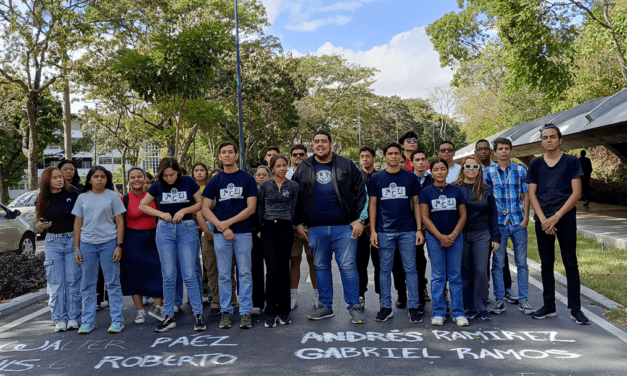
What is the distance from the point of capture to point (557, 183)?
5656 millimetres

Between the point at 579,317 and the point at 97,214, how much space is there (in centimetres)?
521

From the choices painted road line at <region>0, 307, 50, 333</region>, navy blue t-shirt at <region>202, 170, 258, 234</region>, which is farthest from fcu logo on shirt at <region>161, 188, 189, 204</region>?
painted road line at <region>0, 307, 50, 333</region>

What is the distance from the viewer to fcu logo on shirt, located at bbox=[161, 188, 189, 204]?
5.79m

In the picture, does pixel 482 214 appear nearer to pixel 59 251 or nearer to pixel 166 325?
pixel 166 325

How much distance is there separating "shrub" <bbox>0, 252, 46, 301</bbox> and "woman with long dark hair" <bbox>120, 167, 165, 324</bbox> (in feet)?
7.98

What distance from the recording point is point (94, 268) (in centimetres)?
584

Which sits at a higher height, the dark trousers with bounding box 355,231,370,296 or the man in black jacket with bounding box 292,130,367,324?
the man in black jacket with bounding box 292,130,367,324

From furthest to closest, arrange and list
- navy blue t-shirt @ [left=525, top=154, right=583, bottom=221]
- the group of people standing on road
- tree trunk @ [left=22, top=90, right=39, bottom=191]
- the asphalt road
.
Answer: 1. tree trunk @ [left=22, top=90, right=39, bottom=191]
2. the group of people standing on road
3. navy blue t-shirt @ [left=525, top=154, right=583, bottom=221]
4. the asphalt road

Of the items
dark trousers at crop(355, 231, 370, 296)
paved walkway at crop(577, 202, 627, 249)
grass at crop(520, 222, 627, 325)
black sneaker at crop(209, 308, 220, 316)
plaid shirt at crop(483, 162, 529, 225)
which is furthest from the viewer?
paved walkway at crop(577, 202, 627, 249)

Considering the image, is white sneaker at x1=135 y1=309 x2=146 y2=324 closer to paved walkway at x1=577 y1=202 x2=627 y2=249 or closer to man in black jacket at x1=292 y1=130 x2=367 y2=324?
man in black jacket at x1=292 y1=130 x2=367 y2=324

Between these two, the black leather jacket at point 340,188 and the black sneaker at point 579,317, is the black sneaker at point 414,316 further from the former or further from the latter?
the black sneaker at point 579,317

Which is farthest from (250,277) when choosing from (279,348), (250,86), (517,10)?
(250,86)

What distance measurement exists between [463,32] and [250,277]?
29.0 metres

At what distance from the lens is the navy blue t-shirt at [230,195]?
5.85m
